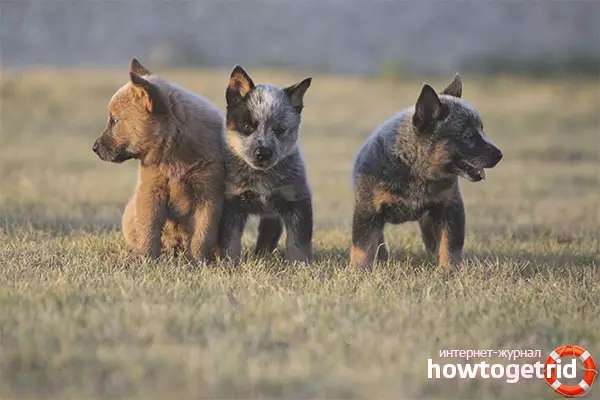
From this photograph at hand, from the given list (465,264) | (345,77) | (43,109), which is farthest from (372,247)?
(345,77)

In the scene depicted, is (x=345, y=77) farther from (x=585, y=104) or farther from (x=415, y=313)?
(x=415, y=313)

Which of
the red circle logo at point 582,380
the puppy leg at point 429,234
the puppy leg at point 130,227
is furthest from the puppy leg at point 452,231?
the puppy leg at point 130,227

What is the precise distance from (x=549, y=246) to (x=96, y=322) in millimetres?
5218

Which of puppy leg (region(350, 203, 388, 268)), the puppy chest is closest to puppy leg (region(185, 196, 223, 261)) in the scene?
Result: the puppy chest

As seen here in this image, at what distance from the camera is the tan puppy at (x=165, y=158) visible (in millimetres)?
6953

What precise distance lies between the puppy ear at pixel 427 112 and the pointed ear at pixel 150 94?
200cm

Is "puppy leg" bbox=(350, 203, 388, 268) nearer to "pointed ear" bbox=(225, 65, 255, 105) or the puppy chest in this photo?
the puppy chest

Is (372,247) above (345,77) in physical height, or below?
below

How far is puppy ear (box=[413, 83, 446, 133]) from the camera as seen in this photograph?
264 inches

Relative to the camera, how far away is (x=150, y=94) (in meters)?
6.90

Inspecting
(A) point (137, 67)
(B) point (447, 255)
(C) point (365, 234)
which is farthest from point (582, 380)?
(A) point (137, 67)

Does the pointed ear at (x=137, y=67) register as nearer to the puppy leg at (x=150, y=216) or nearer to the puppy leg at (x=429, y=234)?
the puppy leg at (x=150, y=216)

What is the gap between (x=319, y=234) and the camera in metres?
9.34

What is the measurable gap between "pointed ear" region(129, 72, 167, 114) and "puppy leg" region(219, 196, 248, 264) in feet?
2.97
